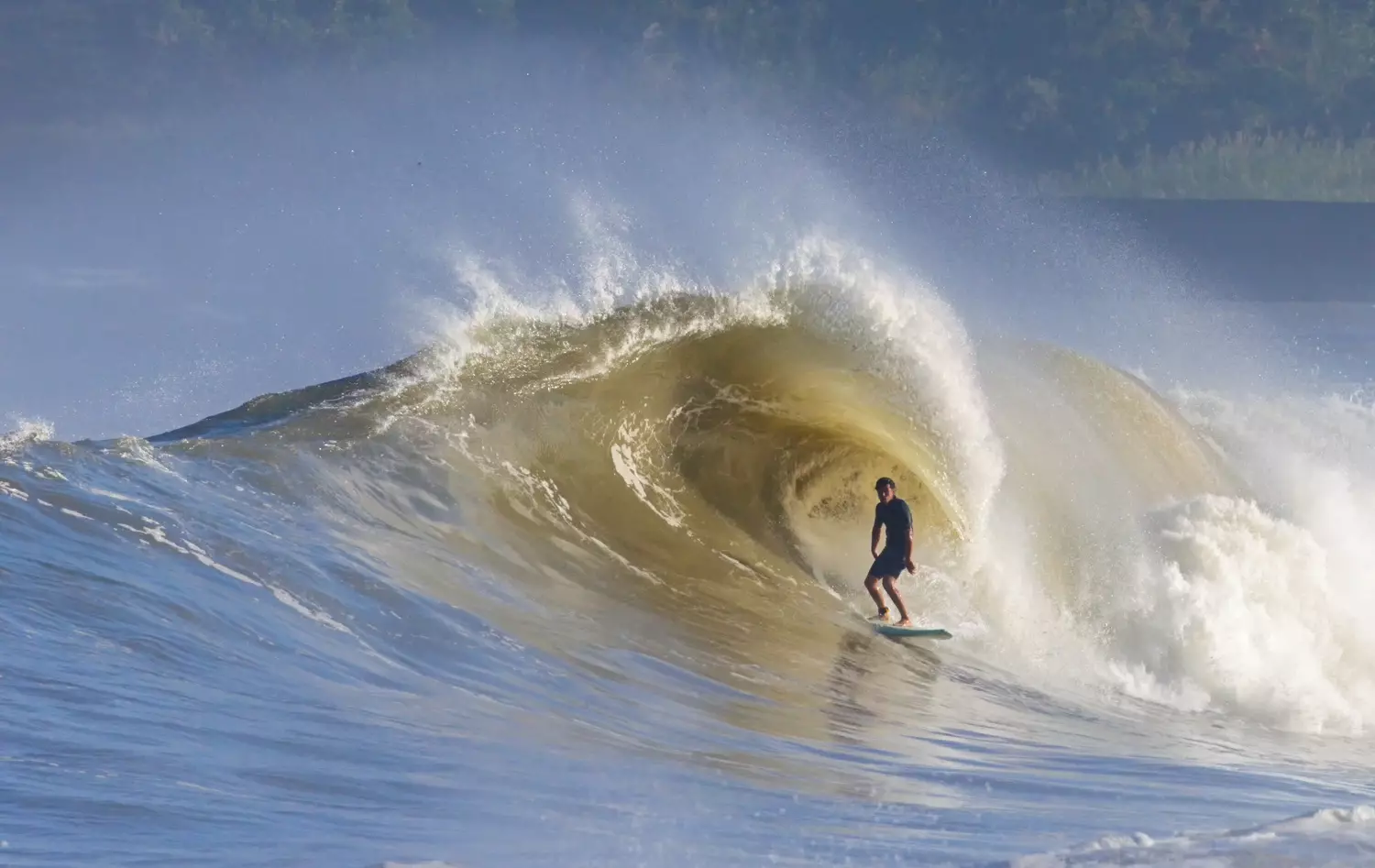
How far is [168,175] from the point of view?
75750 mm

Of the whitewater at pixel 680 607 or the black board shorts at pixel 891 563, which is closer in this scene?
→ the whitewater at pixel 680 607

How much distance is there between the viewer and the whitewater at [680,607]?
6.70 metres

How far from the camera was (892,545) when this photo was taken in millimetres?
11875

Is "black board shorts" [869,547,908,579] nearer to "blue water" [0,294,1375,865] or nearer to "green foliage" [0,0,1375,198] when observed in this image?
"blue water" [0,294,1375,865]

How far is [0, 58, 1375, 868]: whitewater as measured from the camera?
22.0ft

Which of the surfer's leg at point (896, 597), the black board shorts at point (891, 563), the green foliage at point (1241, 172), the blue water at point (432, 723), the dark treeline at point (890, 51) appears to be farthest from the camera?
the dark treeline at point (890, 51)

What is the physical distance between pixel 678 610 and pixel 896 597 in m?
1.46

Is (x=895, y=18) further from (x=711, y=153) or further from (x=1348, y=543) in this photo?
(x=1348, y=543)

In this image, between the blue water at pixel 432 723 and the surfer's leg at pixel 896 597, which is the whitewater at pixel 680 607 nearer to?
the blue water at pixel 432 723

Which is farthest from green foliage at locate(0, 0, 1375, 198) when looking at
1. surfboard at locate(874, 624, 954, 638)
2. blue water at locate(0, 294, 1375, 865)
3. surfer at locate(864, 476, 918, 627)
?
blue water at locate(0, 294, 1375, 865)

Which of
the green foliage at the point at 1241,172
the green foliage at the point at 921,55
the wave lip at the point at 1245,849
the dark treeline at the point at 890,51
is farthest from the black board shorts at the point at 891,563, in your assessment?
the dark treeline at the point at 890,51

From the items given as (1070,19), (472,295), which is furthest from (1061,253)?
(472,295)

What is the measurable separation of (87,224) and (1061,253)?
3847 centimetres

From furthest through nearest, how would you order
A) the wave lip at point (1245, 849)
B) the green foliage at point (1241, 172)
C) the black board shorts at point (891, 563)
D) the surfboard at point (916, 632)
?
the green foliage at point (1241, 172) → the black board shorts at point (891, 563) → the surfboard at point (916, 632) → the wave lip at point (1245, 849)
